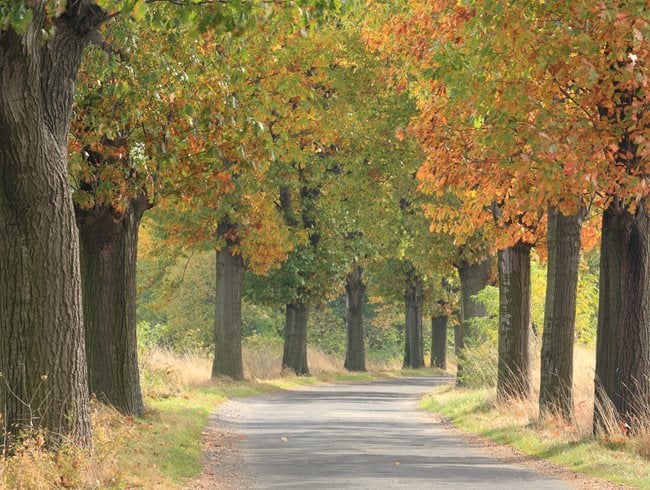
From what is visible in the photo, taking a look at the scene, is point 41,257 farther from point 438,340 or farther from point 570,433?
point 438,340

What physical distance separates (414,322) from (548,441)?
51063 mm

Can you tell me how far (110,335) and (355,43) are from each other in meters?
12.4

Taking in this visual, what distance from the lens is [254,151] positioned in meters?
18.8

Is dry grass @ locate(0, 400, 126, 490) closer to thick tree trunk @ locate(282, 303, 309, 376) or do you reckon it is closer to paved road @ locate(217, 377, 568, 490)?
paved road @ locate(217, 377, 568, 490)

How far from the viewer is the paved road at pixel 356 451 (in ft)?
46.5

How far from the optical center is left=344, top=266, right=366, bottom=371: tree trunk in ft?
198

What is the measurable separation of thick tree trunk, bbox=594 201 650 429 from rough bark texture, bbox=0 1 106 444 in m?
8.38

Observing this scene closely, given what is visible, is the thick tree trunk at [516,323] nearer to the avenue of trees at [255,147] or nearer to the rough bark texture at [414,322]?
the avenue of trees at [255,147]

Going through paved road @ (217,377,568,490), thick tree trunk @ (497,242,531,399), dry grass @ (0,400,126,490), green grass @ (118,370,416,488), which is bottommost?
paved road @ (217,377,568,490)

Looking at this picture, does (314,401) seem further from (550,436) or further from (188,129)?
(188,129)

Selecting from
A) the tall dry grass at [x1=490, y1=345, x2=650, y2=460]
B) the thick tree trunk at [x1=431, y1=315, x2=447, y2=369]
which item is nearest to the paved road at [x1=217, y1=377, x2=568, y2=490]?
the tall dry grass at [x1=490, y1=345, x2=650, y2=460]

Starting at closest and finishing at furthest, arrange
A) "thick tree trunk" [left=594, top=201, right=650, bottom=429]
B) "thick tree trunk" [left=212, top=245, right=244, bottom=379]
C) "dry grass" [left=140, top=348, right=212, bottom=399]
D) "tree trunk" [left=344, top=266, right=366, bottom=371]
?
"thick tree trunk" [left=594, top=201, right=650, bottom=429]
"dry grass" [left=140, top=348, right=212, bottom=399]
"thick tree trunk" [left=212, top=245, right=244, bottom=379]
"tree trunk" [left=344, top=266, right=366, bottom=371]

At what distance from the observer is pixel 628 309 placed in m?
17.5

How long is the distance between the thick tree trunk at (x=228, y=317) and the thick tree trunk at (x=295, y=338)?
27.8 feet
